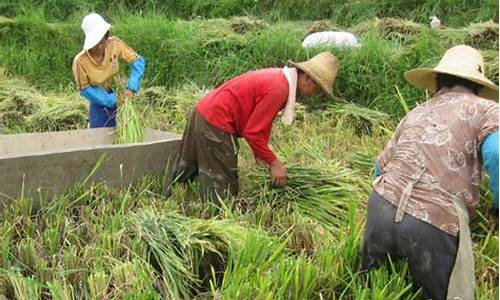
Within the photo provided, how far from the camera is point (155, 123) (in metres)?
5.85

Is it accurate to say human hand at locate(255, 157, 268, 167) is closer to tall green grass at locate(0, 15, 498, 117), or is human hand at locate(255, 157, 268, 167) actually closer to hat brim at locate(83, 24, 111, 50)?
hat brim at locate(83, 24, 111, 50)

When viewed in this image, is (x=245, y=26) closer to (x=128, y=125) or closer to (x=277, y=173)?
(x=128, y=125)

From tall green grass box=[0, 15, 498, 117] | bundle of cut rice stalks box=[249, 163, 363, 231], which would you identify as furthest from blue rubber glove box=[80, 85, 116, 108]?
tall green grass box=[0, 15, 498, 117]

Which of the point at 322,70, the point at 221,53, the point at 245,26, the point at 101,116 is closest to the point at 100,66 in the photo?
the point at 101,116

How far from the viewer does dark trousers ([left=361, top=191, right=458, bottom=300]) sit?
2680 mm

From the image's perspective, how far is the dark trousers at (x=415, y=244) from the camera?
2.68 metres

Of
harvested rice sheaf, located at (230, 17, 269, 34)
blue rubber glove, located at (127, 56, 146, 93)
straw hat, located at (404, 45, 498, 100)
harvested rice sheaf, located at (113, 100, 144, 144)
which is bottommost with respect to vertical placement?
harvested rice sheaf, located at (230, 17, 269, 34)

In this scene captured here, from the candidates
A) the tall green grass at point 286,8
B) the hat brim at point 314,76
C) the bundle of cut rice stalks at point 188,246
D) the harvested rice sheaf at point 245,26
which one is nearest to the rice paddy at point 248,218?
the bundle of cut rice stalks at point 188,246

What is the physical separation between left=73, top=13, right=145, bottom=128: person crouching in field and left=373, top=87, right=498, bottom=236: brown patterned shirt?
270 cm

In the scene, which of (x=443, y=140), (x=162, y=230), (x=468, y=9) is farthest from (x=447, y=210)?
(x=468, y=9)

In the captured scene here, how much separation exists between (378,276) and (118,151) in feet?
6.48

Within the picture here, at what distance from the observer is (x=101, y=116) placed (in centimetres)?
523

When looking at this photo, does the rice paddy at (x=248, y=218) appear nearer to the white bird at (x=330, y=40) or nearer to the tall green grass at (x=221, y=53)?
the tall green grass at (x=221, y=53)

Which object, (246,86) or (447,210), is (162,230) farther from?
(447,210)
